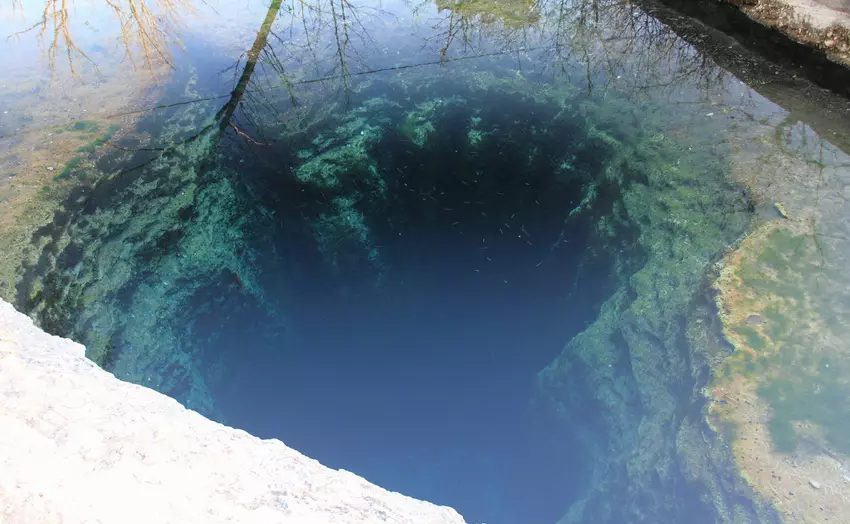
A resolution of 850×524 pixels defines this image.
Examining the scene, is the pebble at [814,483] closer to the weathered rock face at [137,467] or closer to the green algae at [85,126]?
the weathered rock face at [137,467]

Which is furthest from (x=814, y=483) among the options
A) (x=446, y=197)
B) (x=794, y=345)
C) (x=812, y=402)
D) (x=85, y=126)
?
(x=85, y=126)

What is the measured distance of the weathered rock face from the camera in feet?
4.02

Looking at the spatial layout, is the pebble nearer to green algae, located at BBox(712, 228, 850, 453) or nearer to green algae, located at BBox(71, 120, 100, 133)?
green algae, located at BBox(712, 228, 850, 453)

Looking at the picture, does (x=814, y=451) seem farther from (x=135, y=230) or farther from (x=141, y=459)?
(x=135, y=230)

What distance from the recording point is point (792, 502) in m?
1.70

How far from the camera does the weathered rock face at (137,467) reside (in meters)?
1.22

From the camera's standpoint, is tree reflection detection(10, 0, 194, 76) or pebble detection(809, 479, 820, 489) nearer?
pebble detection(809, 479, 820, 489)

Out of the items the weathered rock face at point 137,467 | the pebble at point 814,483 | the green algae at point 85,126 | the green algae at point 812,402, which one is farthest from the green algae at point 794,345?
the green algae at point 85,126

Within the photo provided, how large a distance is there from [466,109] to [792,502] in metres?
2.69

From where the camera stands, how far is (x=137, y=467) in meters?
1.32

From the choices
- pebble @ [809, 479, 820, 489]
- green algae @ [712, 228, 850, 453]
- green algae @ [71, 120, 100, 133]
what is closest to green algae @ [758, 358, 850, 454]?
green algae @ [712, 228, 850, 453]

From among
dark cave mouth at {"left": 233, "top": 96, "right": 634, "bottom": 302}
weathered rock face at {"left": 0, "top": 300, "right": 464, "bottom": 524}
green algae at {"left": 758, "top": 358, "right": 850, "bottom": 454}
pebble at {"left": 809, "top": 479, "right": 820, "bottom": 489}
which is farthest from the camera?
dark cave mouth at {"left": 233, "top": 96, "right": 634, "bottom": 302}

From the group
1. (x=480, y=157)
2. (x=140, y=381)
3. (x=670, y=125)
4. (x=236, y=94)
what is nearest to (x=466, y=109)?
(x=480, y=157)

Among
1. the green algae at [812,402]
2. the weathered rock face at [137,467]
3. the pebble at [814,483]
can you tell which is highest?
the weathered rock face at [137,467]
